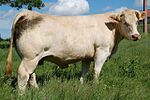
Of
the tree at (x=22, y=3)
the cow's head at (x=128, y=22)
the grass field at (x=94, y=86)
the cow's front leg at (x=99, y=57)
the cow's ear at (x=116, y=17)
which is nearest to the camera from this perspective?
the grass field at (x=94, y=86)

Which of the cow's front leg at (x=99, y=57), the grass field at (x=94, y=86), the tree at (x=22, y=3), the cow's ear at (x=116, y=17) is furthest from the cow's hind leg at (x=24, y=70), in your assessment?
the tree at (x=22, y=3)

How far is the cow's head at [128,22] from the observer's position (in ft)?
29.8

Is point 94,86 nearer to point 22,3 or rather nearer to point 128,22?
point 128,22

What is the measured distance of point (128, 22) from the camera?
9109 mm

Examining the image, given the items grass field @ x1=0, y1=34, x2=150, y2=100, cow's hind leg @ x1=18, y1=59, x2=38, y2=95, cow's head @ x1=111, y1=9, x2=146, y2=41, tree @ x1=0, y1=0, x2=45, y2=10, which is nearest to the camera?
grass field @ x1=0, y1=34, x2=150, y2=100

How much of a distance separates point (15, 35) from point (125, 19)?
3.00m

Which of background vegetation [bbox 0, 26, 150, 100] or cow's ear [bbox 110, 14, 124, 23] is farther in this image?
cow's ear [bbox 110, 14, 124, 23]

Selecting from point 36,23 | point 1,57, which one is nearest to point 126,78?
point 36,23

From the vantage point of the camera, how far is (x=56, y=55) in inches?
313

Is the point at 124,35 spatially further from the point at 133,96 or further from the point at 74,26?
the point at 133,96

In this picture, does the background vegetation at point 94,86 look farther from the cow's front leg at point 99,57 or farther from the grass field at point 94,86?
the cow's front leg at point 99,57

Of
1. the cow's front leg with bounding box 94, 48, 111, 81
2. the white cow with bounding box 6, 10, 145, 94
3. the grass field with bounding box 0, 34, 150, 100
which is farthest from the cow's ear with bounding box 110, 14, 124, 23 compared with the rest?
the grass field with bounding box 0, 34, 150, 100

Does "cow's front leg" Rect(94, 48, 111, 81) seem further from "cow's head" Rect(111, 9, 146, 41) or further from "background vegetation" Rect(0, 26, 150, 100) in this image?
"cow's head" Rect(111, 9, 146, 41)

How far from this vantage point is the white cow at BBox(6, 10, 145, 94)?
7.48m
